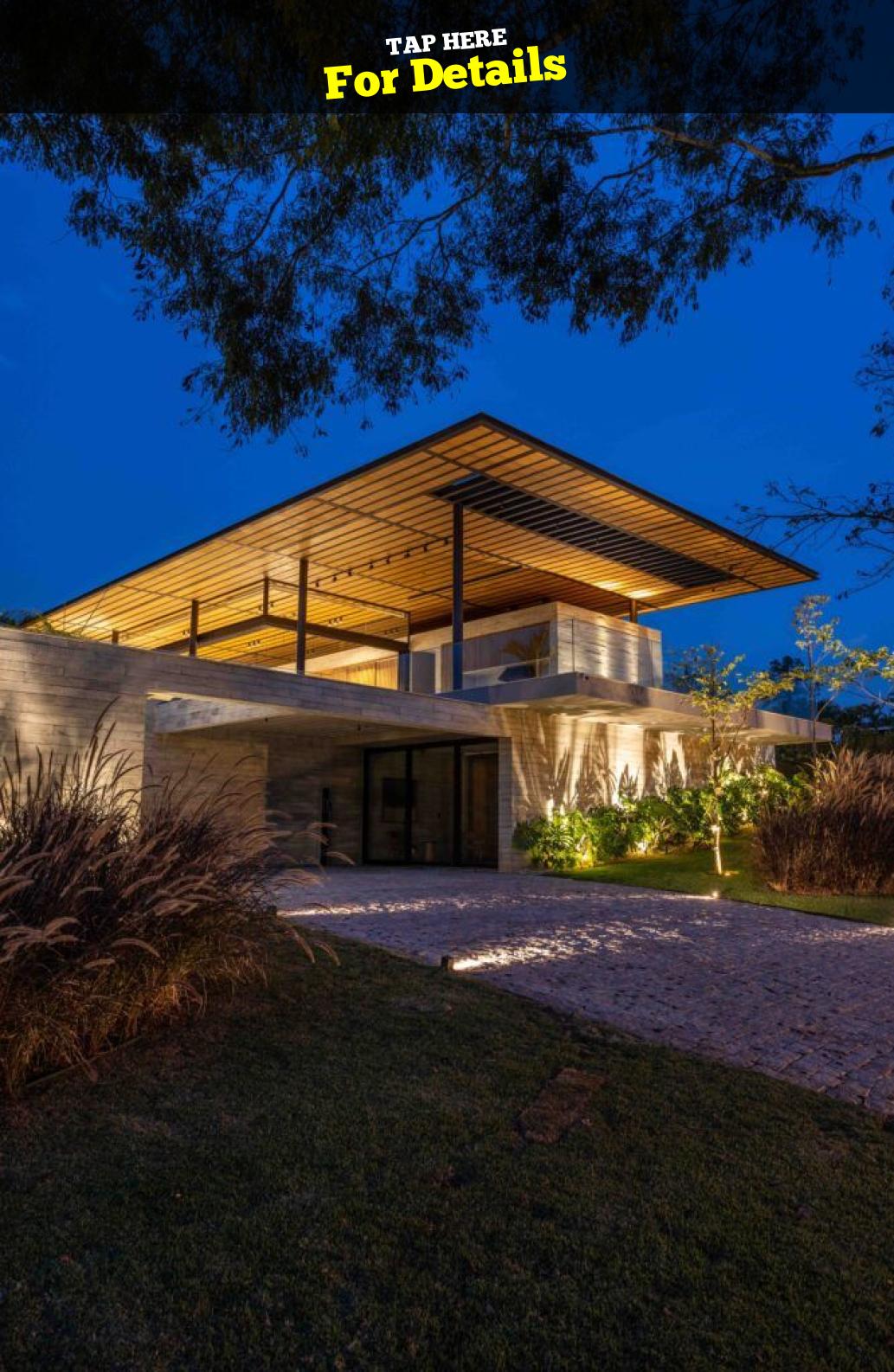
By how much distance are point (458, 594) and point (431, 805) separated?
3848 millimetres

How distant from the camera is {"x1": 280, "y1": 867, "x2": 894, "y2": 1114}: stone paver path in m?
4.66

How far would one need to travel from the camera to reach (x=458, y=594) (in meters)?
15.7

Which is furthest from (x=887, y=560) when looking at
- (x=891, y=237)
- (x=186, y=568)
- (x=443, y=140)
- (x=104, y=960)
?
(x=186, y=568)

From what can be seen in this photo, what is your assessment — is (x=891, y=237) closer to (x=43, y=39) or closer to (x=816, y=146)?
(x=816, y=146)

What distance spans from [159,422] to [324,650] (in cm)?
13911

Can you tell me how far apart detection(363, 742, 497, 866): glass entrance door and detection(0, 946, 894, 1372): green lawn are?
463 inches

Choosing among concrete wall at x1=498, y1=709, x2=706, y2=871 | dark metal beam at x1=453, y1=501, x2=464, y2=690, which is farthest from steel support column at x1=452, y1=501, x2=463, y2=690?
concrete wall at x1=498, y1=709, x2=706, y2=871

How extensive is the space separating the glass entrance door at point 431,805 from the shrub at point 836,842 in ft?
17.1

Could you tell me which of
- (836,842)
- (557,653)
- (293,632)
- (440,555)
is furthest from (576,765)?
(293,632)

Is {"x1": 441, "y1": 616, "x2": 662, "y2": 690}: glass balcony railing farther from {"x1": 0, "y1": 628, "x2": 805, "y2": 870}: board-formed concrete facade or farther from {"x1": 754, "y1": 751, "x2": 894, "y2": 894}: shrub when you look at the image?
{"x1": 754, "y1": 751, "x2": 894, "y2": 894}: shrub

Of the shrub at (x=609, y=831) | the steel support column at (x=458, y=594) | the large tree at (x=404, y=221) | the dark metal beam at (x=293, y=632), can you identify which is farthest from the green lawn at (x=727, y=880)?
the dark metal beam at (x=293, y=632)

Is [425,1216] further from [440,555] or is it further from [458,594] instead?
[440,555]

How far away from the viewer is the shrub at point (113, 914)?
136 inches

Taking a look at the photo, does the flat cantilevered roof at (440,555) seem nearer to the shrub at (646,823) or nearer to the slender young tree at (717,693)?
the slender young tree at (717,693)
